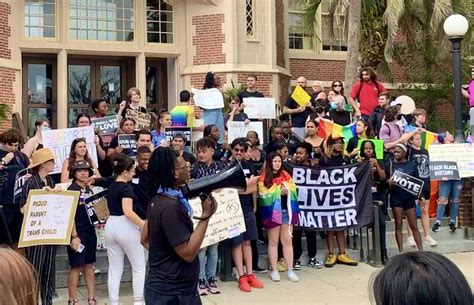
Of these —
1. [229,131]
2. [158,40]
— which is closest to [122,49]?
[158,40]

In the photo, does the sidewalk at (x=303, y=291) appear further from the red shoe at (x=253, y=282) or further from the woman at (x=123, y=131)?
the woman at (x=123, y=131)

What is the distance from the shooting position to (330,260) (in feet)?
30.8

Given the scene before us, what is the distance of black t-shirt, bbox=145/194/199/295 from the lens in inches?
158

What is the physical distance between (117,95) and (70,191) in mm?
12032

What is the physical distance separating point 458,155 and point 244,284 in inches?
194

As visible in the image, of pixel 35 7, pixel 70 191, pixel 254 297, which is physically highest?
pixel 35 7

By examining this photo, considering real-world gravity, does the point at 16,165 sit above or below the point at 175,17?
below

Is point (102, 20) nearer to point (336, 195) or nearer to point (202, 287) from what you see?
point (336, 195)

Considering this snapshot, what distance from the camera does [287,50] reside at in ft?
67.9

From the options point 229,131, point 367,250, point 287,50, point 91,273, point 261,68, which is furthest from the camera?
point 287,50

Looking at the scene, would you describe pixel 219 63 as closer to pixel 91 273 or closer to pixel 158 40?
pixel 158 40

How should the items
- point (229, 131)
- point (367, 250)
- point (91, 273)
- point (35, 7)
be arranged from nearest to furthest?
point (91, 273), point (367, 250), point (229, 131), point (35, 7)

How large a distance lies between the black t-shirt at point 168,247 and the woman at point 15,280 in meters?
2.27

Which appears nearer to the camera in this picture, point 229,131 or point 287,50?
point 229,131
